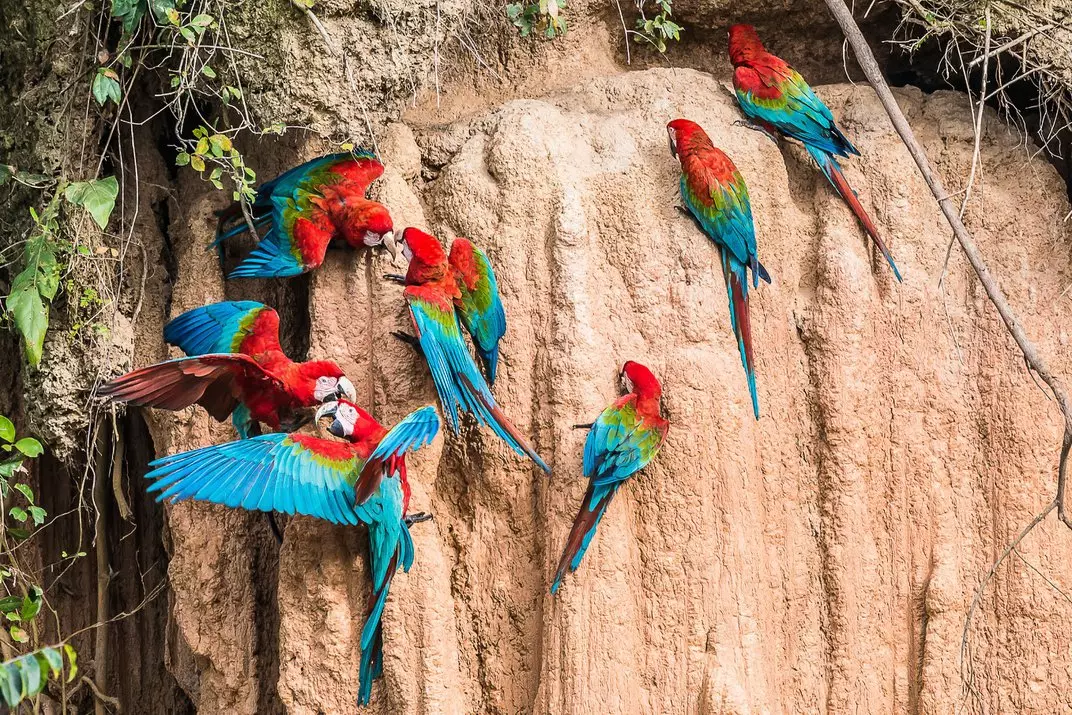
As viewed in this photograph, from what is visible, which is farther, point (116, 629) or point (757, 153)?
point (116, 629)

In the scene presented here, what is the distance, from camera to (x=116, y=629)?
3.35m

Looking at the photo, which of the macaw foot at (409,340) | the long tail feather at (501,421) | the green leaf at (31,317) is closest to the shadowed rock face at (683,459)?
the macaw foot at (409,340)

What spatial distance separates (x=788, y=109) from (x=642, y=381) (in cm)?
89

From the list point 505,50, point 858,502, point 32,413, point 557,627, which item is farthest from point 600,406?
point 32,413

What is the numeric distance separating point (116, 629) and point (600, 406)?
5.41 feet

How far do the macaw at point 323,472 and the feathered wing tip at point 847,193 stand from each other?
53.2 inches

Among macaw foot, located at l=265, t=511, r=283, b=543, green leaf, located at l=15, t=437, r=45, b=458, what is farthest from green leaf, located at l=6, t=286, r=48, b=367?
macaw foot, located at l=265, t=511, r=283, b=543

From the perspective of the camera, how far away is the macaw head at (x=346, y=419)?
2557mm

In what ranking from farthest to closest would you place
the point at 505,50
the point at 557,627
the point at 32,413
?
the point at 505,50, the point at 32,413, the point at 557,627

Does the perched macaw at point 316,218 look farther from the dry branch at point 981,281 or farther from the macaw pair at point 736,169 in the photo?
the dry branch at point 981,281

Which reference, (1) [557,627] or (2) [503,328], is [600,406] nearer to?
(2) [503,328]

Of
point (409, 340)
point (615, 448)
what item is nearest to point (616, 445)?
point (615, 448)

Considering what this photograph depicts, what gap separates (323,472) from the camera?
252 cm

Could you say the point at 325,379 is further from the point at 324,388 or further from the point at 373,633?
the point at 373,633
